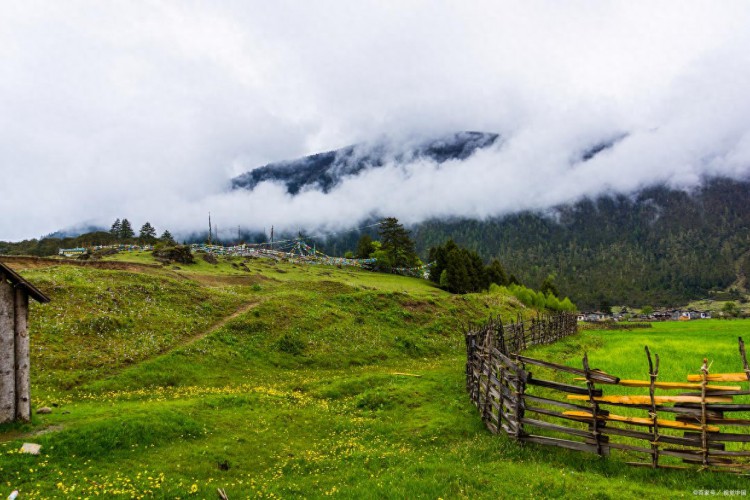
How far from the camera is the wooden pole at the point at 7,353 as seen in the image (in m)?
16.1

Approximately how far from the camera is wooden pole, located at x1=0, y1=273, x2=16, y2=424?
53.0 ft

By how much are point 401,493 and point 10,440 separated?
13.6 metres

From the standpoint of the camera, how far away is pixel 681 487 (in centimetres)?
1080

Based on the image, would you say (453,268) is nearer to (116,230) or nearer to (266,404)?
(266,404)

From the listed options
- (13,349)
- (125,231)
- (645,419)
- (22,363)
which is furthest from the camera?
(125,231)

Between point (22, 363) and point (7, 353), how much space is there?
0.69 meters

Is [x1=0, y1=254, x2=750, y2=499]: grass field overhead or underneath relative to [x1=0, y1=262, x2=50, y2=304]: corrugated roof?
underneath

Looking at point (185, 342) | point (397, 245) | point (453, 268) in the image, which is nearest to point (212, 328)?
point (185, 342)

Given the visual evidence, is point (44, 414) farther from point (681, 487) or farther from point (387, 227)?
point (387, 227)

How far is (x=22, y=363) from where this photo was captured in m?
17.0

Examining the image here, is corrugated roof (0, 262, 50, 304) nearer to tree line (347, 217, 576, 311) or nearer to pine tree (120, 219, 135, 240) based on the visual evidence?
tree line (347, 217, 576, 311)

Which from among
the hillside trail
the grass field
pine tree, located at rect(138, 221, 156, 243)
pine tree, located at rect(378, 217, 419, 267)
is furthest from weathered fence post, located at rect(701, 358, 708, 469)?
pine tree, located at rect(138, 221, 156, 243)

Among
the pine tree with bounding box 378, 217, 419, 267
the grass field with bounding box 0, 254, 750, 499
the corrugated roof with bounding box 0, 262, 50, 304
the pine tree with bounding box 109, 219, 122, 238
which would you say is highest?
the pine tree with bounding box 109, 219, 122, 238

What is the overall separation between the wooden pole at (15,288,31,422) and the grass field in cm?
64
